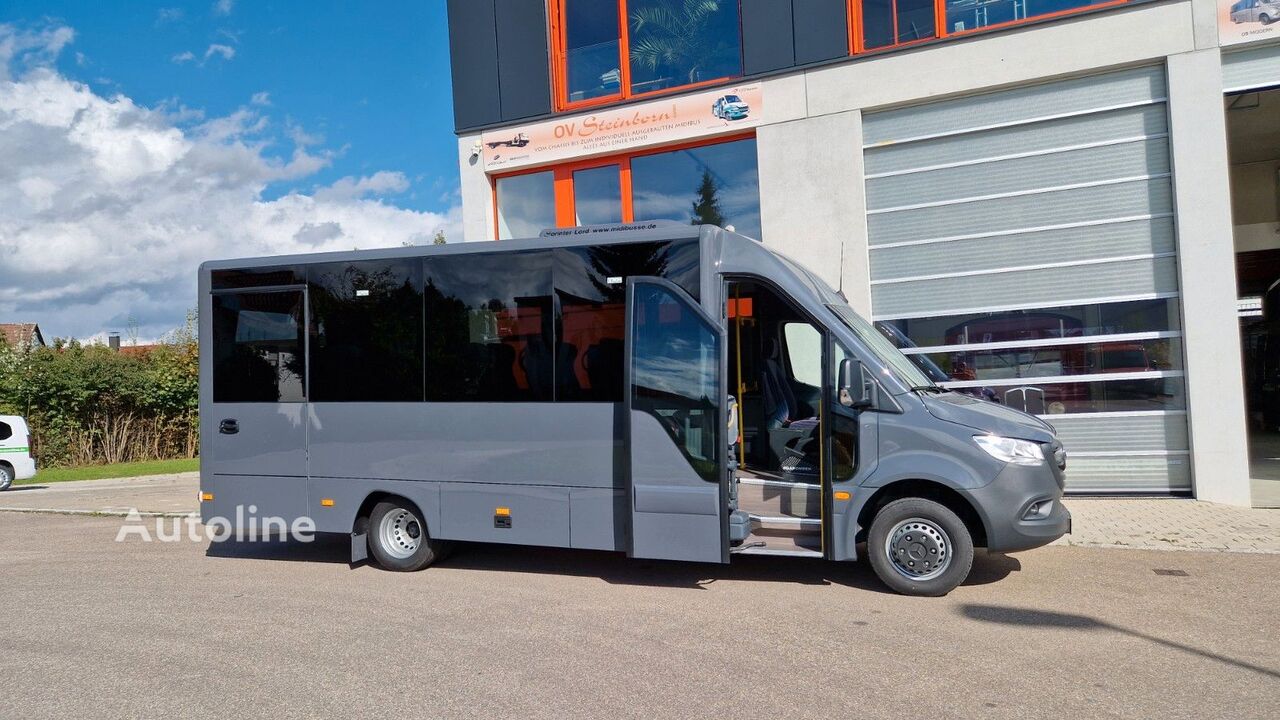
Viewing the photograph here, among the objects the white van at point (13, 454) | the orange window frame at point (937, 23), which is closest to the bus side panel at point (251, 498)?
the orange window frame at point (937, 23)

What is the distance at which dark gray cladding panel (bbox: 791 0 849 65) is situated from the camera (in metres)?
12.1

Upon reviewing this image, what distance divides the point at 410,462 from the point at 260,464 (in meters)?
1.59

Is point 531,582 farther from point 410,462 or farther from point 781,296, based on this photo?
point 781,296

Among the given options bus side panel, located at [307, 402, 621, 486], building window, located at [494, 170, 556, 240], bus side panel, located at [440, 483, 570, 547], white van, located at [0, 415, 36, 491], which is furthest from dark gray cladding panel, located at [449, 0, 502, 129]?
white van, located at [0, 415, 36, 491]

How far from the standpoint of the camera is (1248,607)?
6.09m

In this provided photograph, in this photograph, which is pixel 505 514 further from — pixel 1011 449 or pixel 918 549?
pixel 1011 449

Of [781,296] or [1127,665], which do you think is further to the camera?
[781,296]

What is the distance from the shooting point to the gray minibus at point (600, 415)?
661 cm

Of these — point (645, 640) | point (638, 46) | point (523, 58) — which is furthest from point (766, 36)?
point (645, 640)

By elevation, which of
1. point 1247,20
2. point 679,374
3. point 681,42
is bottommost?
point 679,374

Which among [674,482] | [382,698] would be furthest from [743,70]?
[382,698]

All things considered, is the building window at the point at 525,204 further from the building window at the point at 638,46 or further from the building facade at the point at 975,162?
the building window at the point at 638,46

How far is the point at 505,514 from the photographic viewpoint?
7.49 m

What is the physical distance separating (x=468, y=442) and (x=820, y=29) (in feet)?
26.3
